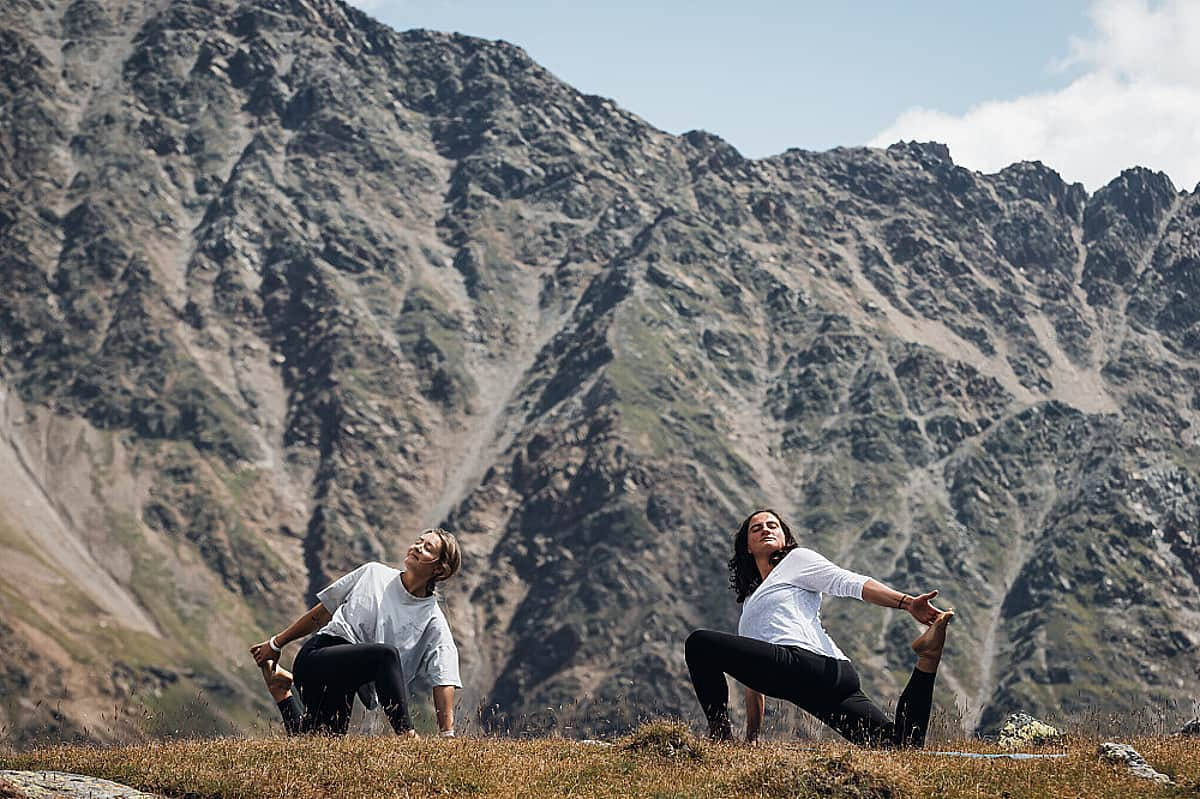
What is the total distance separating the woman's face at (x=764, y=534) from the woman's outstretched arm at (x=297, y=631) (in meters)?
5.46

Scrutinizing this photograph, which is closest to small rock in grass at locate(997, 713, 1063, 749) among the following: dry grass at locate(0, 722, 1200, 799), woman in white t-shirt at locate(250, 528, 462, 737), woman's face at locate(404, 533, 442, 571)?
dry grass at locate(0, 722, 1200, 799)

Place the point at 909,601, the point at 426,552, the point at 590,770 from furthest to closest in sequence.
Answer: the point at 426,552, the point at 590,770, the point at 909,601

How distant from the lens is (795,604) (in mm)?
13414

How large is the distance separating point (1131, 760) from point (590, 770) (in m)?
6.15

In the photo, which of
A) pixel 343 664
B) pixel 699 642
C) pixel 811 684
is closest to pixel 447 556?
pixel 343 664

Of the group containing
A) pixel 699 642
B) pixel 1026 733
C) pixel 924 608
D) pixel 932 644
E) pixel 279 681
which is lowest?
pixel 1026 733

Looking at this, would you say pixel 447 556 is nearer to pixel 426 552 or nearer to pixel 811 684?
pixel 426 552

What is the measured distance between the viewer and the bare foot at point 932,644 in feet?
38.0

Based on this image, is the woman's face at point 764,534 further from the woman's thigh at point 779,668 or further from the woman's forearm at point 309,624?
the woman's forearm at point 309,624

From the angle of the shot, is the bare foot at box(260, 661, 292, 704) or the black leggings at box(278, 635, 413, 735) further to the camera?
the bare foot at box(260, 661, 292, 704)

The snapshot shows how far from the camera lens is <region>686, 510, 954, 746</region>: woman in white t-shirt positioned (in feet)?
42.3

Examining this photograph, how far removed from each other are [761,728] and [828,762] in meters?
2.60

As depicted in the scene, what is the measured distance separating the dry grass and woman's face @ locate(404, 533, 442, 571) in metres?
2.12

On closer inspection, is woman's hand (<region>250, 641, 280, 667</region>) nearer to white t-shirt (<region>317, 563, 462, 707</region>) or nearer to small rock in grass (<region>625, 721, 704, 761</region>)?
white t-shirt (<region>317, 563, 462, 707</region>)
